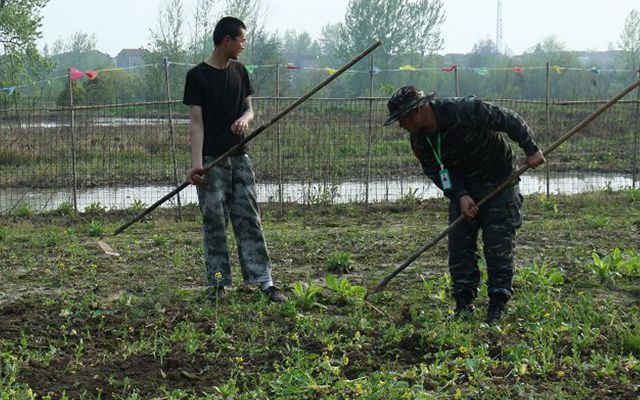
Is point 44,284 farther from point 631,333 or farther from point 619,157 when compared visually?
point 619,157

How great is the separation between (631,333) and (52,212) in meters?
8.43

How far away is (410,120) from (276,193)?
276 inches

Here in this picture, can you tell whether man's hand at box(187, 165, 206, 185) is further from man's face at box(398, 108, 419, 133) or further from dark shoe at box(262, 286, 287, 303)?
man's face at box(398, 108, 419, 133)

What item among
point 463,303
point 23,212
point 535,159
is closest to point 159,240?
point 23,212

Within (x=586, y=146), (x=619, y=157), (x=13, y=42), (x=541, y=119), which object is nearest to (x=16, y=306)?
(x=619, y=157)

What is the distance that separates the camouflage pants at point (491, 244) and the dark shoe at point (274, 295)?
4.07ft

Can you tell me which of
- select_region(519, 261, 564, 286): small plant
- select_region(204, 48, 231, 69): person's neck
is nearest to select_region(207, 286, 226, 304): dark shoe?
select_region(204, 48, 231, 69): person's neck

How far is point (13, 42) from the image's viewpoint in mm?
29969

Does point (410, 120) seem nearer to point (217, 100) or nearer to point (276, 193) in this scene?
point (217, 100)

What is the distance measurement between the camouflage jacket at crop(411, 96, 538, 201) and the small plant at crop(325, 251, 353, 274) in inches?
73.6

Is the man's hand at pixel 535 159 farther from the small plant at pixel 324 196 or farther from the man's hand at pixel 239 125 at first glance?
the small plant at pixel 324 196

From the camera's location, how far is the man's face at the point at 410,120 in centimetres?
538

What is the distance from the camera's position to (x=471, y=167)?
18.7 feet

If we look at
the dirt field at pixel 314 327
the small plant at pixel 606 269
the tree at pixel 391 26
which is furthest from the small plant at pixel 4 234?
the tree at pixel 391 26
